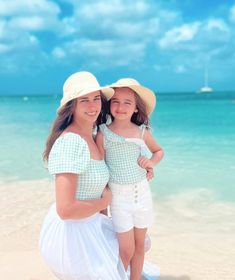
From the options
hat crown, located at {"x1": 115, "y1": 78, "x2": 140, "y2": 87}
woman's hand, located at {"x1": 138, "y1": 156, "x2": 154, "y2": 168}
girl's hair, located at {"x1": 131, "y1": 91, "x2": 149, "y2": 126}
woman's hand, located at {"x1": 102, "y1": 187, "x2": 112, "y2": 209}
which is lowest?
woman's hand, located at {"x1": 102, "y1": 187, "x2": 112, "y2": 209}

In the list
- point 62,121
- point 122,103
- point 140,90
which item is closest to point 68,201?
point 62,121

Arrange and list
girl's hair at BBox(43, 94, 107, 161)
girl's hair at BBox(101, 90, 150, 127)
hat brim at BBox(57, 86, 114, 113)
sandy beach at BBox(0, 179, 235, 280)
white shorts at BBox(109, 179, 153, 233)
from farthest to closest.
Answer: sandy beach at BBox(0, 179, 235, 280) → girl's hair at BBox(101, 90, 150, 127) → white shorts at BBox(109, 179, 153, 233) → girl's hair at BBox(43, 94, 107, 161) → hat brim at BBox(57, 86, 114, 113)

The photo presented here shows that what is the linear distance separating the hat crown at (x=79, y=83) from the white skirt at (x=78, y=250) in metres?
0.88

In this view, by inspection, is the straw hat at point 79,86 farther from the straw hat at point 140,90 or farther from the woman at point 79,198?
the straw hat at point 140,90

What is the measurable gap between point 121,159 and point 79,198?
1.67 feet

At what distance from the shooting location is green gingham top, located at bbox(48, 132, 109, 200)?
2.55 meters

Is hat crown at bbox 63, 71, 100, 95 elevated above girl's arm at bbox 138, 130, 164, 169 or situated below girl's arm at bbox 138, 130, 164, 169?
above

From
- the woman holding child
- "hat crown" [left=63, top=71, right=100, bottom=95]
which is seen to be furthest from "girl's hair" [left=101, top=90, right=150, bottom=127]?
"hat crown" [left=63, top=71, right=100, bottom=95]

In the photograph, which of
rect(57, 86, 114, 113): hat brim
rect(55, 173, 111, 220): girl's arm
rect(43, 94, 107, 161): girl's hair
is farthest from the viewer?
rect(43, 94, 107, 161): girl's hair

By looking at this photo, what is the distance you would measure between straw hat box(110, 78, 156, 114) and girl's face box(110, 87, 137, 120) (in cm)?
6

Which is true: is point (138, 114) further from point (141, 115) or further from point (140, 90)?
point (140, 90)

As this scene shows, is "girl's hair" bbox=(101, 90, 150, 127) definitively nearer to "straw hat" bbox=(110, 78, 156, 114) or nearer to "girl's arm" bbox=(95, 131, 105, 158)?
"straw hat" bbox=(110, 78, 156, 114)

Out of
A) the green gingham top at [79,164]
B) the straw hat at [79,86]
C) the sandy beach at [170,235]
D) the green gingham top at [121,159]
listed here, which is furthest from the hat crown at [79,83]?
the sandy beach at [170,235]

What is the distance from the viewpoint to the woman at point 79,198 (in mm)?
2582
